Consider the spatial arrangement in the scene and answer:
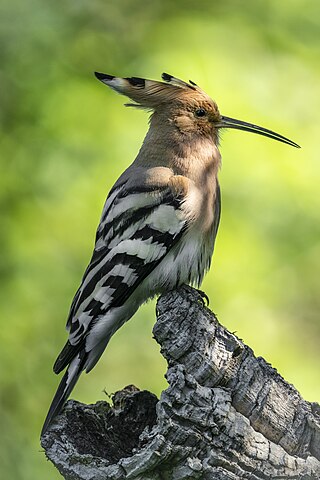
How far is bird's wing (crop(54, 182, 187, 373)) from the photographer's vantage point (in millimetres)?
3090

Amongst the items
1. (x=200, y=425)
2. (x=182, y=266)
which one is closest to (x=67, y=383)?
(x=182, y=266)

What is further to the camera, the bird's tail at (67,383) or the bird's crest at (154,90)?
the bird's crest at (154,90)

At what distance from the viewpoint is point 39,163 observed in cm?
362

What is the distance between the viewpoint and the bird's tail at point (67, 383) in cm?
270

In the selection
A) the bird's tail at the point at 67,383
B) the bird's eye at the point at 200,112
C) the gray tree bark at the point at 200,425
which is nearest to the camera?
the gray tree bark at the point at 200,425

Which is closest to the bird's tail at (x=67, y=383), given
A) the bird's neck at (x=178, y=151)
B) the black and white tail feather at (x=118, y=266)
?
the black and white tail feather at (x=118, y=266)

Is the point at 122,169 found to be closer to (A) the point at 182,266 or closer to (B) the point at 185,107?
(B) the point at 185,107

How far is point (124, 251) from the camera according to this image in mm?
3148

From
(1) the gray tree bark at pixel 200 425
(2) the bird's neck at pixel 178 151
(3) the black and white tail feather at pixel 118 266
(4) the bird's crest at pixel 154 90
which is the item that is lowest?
(1) the gray tree bark at pixel 200 425

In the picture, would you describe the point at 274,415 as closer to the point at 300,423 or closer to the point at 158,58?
the point at 300,423

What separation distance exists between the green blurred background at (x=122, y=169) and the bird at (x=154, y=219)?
0.37 ft

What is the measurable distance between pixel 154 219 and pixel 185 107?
524 millimetres

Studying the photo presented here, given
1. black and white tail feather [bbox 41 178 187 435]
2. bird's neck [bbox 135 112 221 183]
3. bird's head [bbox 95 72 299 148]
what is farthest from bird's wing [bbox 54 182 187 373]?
bird's head [bbox 95 72 299 148]

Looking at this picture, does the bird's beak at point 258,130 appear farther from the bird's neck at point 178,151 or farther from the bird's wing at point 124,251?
the bird's wing at point 124,251
